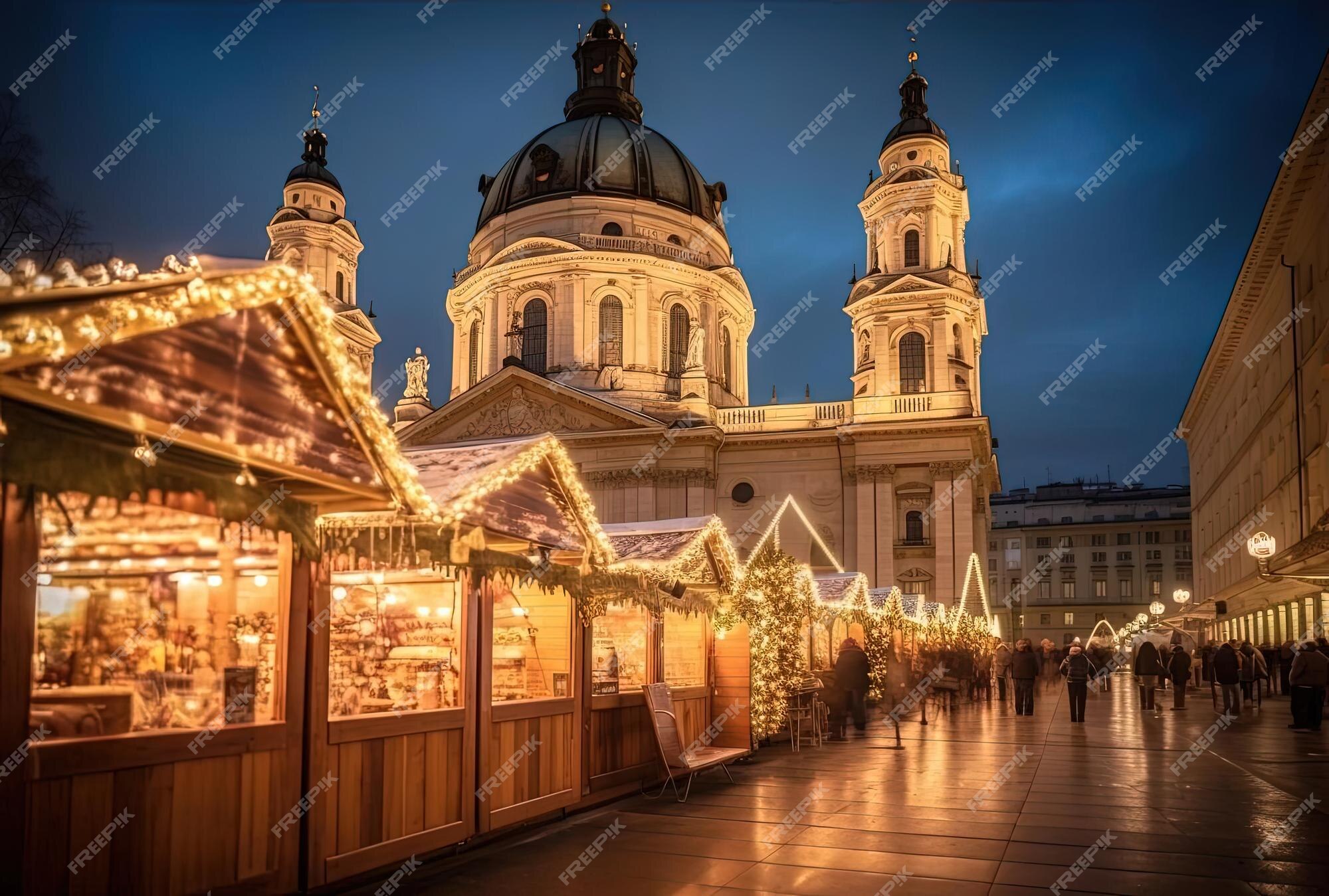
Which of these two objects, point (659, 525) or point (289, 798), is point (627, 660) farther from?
point (289, 798)

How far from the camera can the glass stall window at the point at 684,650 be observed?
15.8 metres

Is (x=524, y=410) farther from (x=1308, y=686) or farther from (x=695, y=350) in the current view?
(x=1308, y=686)

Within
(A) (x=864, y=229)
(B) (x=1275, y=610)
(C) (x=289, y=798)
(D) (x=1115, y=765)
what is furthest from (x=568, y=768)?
(A) (x=864, y=229)

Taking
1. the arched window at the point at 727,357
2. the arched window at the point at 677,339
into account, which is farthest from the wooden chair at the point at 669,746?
the arched window at the point at 727,357

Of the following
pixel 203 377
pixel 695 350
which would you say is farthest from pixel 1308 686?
pixel 695 350

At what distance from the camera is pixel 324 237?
56781mm

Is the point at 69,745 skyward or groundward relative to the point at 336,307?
groundward

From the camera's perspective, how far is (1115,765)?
53.5ft

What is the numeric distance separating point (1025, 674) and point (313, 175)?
147ft

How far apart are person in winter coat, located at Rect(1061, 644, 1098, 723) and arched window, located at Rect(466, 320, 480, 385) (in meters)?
41.7

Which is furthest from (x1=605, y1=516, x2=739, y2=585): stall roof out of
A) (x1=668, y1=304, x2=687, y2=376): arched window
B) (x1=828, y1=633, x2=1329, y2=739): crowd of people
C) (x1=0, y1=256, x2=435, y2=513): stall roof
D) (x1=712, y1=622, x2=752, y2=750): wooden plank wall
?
(x1=668, y1=304, x2=687, y2=376): arched window

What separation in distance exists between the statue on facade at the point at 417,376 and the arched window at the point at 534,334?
5134 mm

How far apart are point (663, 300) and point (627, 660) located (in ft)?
151

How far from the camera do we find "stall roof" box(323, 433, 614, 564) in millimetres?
9367
